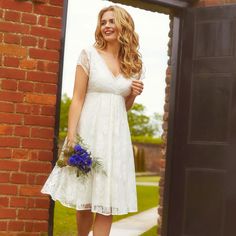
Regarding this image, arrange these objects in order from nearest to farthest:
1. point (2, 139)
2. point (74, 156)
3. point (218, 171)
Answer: point (74, 156) → point (2, 139) → point (218, 171)

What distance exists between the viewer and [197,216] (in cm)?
536

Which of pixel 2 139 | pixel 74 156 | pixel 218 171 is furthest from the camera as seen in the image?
pixel 218 171

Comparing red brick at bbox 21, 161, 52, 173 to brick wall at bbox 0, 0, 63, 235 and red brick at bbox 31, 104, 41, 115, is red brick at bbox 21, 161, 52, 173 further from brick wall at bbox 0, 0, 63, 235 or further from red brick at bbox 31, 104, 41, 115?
red brick at bbox 31, 104, 41, 115

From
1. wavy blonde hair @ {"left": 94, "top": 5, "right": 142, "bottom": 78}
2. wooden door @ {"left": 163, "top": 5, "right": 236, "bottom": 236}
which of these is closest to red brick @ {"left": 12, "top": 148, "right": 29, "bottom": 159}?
wavy blonde hair @ {"left": 94, "top": 5, "right": 142, "bottom": 78}

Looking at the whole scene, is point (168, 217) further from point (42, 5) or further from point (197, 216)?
point (42, 5)

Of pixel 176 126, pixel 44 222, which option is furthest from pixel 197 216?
pixel 44 222

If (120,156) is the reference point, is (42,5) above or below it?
above

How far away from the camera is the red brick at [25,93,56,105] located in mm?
4441

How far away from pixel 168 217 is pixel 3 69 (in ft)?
7.09

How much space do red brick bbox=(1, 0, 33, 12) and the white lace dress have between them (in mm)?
960

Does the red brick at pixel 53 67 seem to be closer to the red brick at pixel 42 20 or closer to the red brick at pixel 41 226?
the red brick at pixel 42 20

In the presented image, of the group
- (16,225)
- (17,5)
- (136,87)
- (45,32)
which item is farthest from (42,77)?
(16,225)

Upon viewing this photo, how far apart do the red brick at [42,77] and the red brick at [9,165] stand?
634mm

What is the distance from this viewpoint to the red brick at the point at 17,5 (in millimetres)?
4391
